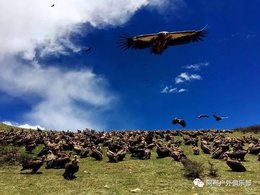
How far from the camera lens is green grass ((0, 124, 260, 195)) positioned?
1407 cm

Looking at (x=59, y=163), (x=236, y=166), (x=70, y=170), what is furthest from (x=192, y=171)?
(x=59, y=163)

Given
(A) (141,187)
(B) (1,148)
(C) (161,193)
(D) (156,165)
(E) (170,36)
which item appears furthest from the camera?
(B) (1,148)

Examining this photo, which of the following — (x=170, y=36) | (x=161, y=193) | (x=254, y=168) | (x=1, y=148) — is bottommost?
(x=161, y=193)

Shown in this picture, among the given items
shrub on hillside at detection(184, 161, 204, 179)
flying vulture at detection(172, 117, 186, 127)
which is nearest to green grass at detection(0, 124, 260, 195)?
shrub on hillside at detection(184, 161, 204, 179)

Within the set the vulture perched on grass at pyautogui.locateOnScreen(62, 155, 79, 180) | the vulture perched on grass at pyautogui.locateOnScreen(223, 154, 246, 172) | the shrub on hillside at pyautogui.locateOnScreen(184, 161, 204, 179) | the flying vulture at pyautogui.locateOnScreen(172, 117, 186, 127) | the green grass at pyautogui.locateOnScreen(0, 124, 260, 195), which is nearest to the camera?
the green grass at pyautogui.locateOnScreen(0, 124, 260, 195)

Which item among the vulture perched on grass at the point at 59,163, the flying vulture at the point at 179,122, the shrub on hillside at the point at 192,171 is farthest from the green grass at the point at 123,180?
the flying vulture at the point at 179,122

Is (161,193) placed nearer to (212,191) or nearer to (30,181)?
(212,191)

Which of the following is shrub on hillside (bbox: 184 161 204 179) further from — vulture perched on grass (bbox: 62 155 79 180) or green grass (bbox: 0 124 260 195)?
vulture perched on grass (bbox: 62 155 79 180)

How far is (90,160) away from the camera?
76.6ft

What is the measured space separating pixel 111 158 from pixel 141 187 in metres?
7.79

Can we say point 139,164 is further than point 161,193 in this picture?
Yes

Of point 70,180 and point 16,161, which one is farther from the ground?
point 16,161

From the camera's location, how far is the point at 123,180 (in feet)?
53.2

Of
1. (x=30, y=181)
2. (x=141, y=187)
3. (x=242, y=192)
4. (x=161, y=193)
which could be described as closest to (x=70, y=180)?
(x=30, y=181)
